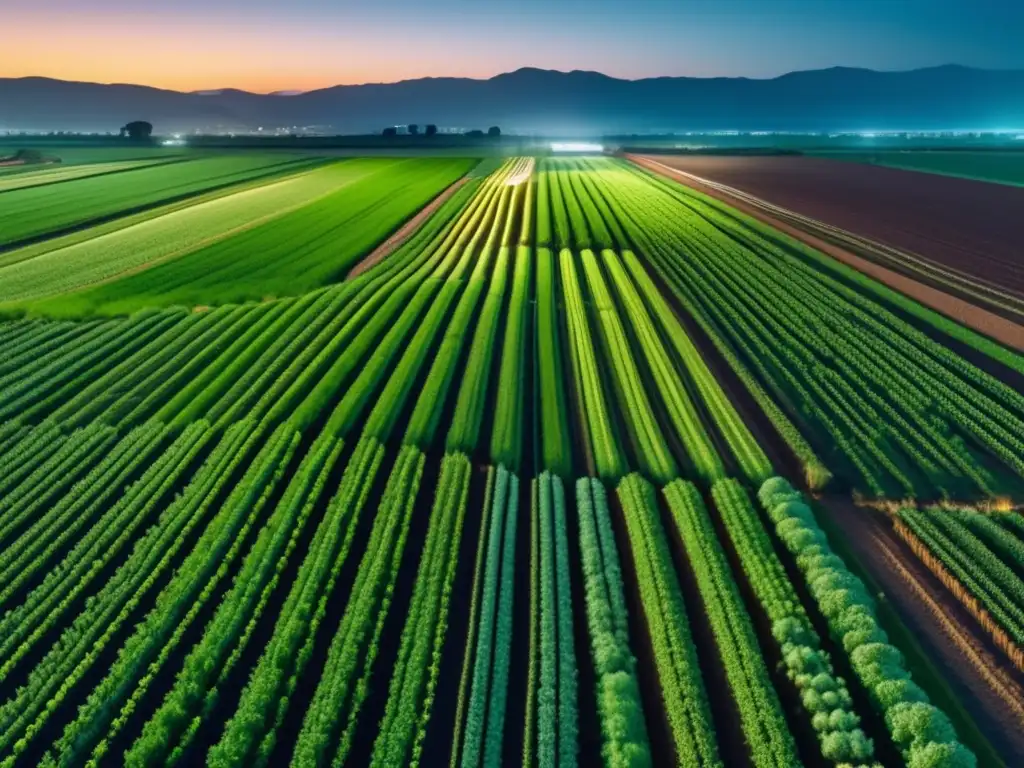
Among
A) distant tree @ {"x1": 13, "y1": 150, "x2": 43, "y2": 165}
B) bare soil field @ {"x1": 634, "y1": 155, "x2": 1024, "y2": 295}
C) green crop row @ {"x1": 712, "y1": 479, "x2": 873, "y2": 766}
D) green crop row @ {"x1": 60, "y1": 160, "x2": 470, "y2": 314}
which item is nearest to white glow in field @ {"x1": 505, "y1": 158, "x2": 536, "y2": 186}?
green crop row @ {"x1": 60, "y1": 160, "x2": 470, "y2": 314}

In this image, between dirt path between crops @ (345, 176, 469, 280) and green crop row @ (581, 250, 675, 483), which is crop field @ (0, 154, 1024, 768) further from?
dirt path between crops @ (345, 176, 469, 280)

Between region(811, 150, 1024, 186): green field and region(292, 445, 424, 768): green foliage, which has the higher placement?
region(811, 150, 1024, 186): green field

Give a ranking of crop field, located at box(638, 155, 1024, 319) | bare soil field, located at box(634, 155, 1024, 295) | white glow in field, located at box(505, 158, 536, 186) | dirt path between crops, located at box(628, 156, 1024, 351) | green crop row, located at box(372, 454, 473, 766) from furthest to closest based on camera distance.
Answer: white glow in field, located at box(505, 158, 536, 186), bare soil field, located at box(634, 155, 1024, 295), crop field, located at box(638, 155, 1024, 319), dirt path between crops, located at box(628, 156, 1024, 351), green crop row, located at box(372, 454, 473, 766)

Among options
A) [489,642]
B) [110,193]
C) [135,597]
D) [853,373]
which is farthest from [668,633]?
[110,193]

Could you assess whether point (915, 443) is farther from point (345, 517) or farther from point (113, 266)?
point (113, 266)

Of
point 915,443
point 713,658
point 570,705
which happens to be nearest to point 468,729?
point 570,705

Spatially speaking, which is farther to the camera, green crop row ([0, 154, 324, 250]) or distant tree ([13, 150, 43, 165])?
distant tree ([13, 150, 43, 165])
